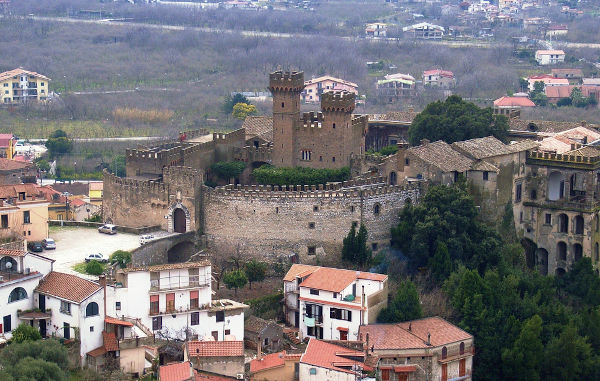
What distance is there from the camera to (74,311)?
155ft

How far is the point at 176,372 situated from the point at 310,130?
66.0ft

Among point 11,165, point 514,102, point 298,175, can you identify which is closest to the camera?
point 298,175

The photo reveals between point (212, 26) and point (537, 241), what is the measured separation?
322ft

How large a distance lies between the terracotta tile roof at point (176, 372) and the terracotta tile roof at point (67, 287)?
4151 mm

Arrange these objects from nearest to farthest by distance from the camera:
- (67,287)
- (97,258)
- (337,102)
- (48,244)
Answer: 1. (67,287)
2. (97,258)
3. (48,244)
4. (337,102)

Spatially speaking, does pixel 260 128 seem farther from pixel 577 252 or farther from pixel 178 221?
pixel 577 252

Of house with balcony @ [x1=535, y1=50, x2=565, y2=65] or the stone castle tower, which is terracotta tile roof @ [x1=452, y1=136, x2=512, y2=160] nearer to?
the stone castle tower

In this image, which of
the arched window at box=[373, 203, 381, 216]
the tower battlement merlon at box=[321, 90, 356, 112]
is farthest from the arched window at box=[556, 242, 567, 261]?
the tower battlement merlon at box=[321, 90, 356, 112]

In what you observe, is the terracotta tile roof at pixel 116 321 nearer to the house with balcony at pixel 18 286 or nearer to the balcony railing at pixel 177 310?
the balcony railing at pixel 177 310

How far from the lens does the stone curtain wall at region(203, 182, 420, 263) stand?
191ft

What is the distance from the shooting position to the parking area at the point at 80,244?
54.3 meters

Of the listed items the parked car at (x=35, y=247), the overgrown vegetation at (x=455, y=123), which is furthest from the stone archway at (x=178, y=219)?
the overgrown vegetation at (x=455, y=123)

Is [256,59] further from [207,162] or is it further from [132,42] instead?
[207,162]

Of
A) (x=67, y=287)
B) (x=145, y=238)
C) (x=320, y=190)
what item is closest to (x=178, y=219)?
(x=145, y=238)
